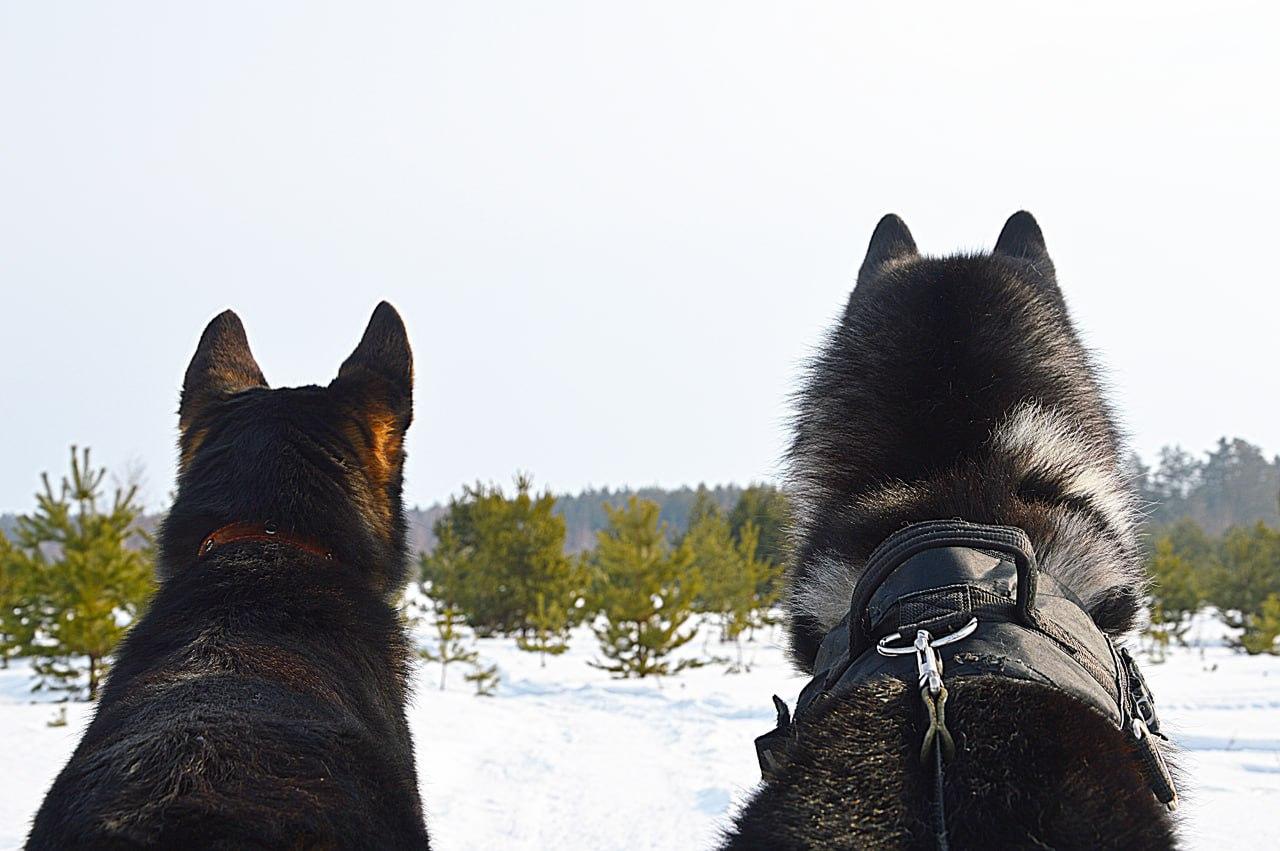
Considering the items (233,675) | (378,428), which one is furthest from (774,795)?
(378,428)

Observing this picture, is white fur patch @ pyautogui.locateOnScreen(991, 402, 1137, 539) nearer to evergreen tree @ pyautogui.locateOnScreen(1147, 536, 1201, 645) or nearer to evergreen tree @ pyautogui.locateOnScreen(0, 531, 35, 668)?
evergreen tree @ pyautogui.locateOnScreen(0, 531, 35, 668)

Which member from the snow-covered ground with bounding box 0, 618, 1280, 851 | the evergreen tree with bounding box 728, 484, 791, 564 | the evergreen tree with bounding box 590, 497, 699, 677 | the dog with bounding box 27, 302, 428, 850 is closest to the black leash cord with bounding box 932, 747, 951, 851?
the snow-covered ground with bounding box 0, 618, 1280, 851

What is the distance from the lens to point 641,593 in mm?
21078

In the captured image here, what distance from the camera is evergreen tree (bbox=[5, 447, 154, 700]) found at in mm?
15609

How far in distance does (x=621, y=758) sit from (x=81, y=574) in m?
10.1

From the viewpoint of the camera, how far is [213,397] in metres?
3.85

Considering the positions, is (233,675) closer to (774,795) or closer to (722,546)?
(774,795)

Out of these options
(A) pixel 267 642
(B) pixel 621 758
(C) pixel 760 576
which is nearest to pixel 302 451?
(A) pixel 267 642

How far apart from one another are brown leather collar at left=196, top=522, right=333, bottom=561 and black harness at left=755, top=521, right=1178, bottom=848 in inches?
69.7

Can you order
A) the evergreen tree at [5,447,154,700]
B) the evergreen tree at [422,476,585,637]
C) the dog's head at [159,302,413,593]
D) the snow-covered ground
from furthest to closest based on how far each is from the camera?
the evergreen tree at [422,476,585,637]
the evergreen tree at [5,447,154,700]
the snow-covered ground
the dog's head at [159,302,413,593]

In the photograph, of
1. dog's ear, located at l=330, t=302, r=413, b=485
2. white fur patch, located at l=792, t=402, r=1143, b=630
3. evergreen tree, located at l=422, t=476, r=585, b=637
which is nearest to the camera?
white fur patch, located at l=792, t=402, r=1143, b=630

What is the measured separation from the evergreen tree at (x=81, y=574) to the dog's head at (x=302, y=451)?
43.6 feet

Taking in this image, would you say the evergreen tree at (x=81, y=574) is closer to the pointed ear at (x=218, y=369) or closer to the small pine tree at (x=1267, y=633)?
the pointed ear at (x=218, y=369)

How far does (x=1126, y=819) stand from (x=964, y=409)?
1.12 metres
